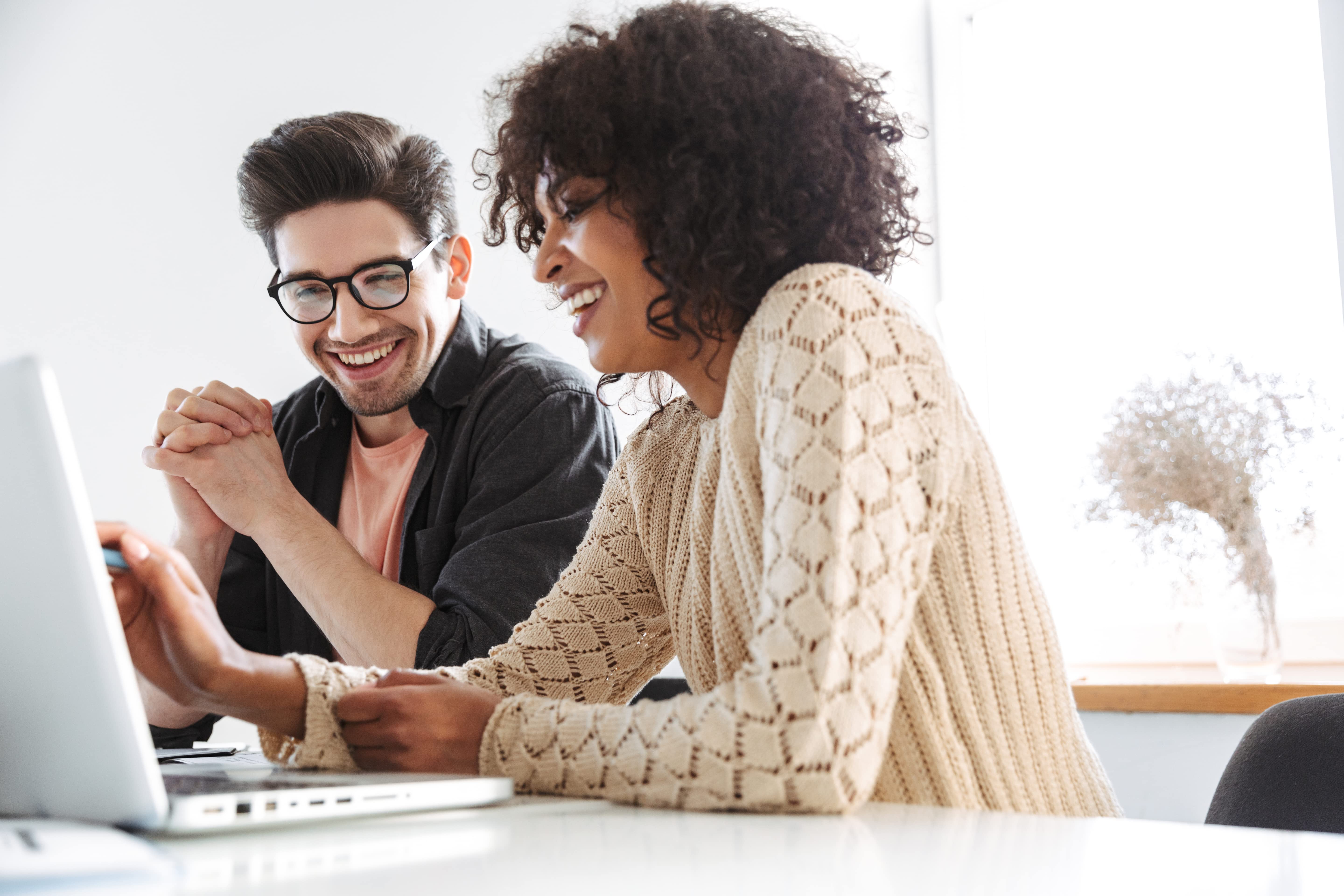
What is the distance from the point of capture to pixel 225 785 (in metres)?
0.67

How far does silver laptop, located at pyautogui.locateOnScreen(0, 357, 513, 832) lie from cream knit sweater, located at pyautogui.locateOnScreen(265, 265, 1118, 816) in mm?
167

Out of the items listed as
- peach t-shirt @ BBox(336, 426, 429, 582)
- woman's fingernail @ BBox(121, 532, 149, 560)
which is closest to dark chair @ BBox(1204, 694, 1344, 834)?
woman's fingernail @ BBox(121, 532, 149, 560)

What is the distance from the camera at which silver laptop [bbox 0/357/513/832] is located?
49 centimetres

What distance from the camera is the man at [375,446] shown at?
5.08 feet

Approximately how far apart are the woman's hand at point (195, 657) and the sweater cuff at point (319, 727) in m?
0.01

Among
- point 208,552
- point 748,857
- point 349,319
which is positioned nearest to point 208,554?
point 208,552

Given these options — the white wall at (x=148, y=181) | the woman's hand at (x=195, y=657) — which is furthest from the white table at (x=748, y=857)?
the white wall at (x=148, y=181)

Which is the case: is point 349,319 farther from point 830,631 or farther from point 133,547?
point 830,631

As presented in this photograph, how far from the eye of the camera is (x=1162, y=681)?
2.49m

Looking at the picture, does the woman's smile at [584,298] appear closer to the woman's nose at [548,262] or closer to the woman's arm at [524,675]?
the woman's nose at [548,262]

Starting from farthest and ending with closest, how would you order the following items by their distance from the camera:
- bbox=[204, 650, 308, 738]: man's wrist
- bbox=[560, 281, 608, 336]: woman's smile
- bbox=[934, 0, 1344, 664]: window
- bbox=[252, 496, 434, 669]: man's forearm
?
bbox=[934, 0, 1344, 664]: window
bbox=[252, 496, 434, 669]: man's forearm
bbox=[560, 281, 608, 336]: woman's smile
bbox=[204, 650, 308, 738]: man's wrist

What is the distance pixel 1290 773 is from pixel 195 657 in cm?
90

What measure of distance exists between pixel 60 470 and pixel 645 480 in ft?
2.38

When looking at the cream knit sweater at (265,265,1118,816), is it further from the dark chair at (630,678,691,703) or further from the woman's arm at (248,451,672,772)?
the dark chair at (630,678,691,703)
